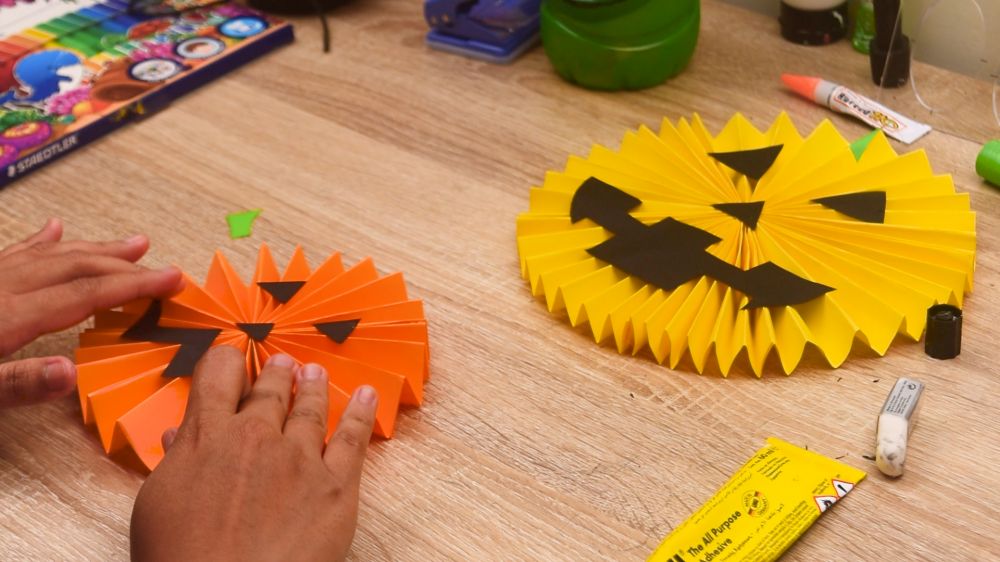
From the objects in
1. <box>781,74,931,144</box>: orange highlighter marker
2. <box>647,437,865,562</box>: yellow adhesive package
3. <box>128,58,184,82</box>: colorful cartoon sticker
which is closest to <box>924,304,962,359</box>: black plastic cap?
<box>647,437,865,562</box>: yellow adhesive package

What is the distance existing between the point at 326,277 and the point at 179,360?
0.44ft

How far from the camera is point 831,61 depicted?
1.12m

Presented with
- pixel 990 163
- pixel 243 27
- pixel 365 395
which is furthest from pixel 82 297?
pixel 990 163

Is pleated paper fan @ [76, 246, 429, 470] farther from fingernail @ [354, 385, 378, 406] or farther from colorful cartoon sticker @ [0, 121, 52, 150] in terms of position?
colorful cartoon sticker @ [0, 121, 52, 150]

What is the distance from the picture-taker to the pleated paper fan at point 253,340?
2.42ft

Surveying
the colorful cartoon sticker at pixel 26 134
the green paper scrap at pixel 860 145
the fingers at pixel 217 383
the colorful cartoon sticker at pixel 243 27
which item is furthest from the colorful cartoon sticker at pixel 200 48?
the green paper scrap at pixel 860 145

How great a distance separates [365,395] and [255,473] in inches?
3.9

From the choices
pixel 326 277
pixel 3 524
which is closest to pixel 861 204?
pixel 326 277

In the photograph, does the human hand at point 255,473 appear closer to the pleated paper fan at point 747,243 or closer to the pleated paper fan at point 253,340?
the pleated paper fan at point 253,340

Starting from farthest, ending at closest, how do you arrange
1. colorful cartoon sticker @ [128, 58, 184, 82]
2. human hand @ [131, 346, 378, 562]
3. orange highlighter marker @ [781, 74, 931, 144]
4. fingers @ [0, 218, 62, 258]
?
colorful cartoon sticker @ [128, 58, 184, 82] < orange highlighter marker @ [781, 74, 931, 144] < fingers @ [0, 218, 62, 258] < human hand @ [131, 346, 378, 562]

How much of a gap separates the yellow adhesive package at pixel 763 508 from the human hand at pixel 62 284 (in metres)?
0.43

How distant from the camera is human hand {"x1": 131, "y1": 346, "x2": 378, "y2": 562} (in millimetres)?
618

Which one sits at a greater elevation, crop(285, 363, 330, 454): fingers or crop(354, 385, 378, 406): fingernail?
crop(285, 363, 330, 454): fingers

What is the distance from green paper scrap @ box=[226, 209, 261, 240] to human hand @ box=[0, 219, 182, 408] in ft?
0.38
